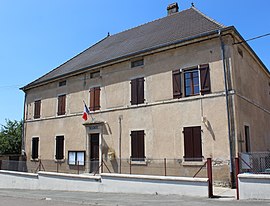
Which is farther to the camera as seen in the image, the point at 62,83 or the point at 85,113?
the point at 62,83

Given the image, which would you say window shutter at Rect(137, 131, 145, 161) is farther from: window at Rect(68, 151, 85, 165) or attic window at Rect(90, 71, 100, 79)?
attic window at Rect(90, 71, 100, 79)

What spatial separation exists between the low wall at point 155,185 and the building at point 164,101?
7.91 ft

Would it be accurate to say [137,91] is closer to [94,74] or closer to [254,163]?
[94,74]

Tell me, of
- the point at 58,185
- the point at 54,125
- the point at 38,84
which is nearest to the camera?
the point at 58,185

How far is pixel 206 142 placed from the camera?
1213cm

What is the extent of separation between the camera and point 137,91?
14.9 metres

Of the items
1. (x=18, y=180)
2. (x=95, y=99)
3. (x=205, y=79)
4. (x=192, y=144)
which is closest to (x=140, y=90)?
(x=95, y=99)

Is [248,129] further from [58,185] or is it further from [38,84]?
[38,84]

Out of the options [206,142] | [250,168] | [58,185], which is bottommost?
[58,185]

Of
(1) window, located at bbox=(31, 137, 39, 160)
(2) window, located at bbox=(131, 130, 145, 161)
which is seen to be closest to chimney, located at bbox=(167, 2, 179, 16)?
(2) window, located at bbox=(131, 130, 145, 161)

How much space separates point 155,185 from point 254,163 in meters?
4.63

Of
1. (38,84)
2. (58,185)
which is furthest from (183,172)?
(38,84)

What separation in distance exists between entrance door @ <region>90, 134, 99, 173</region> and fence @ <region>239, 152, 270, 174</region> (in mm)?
8139

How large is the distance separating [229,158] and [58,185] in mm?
8791
